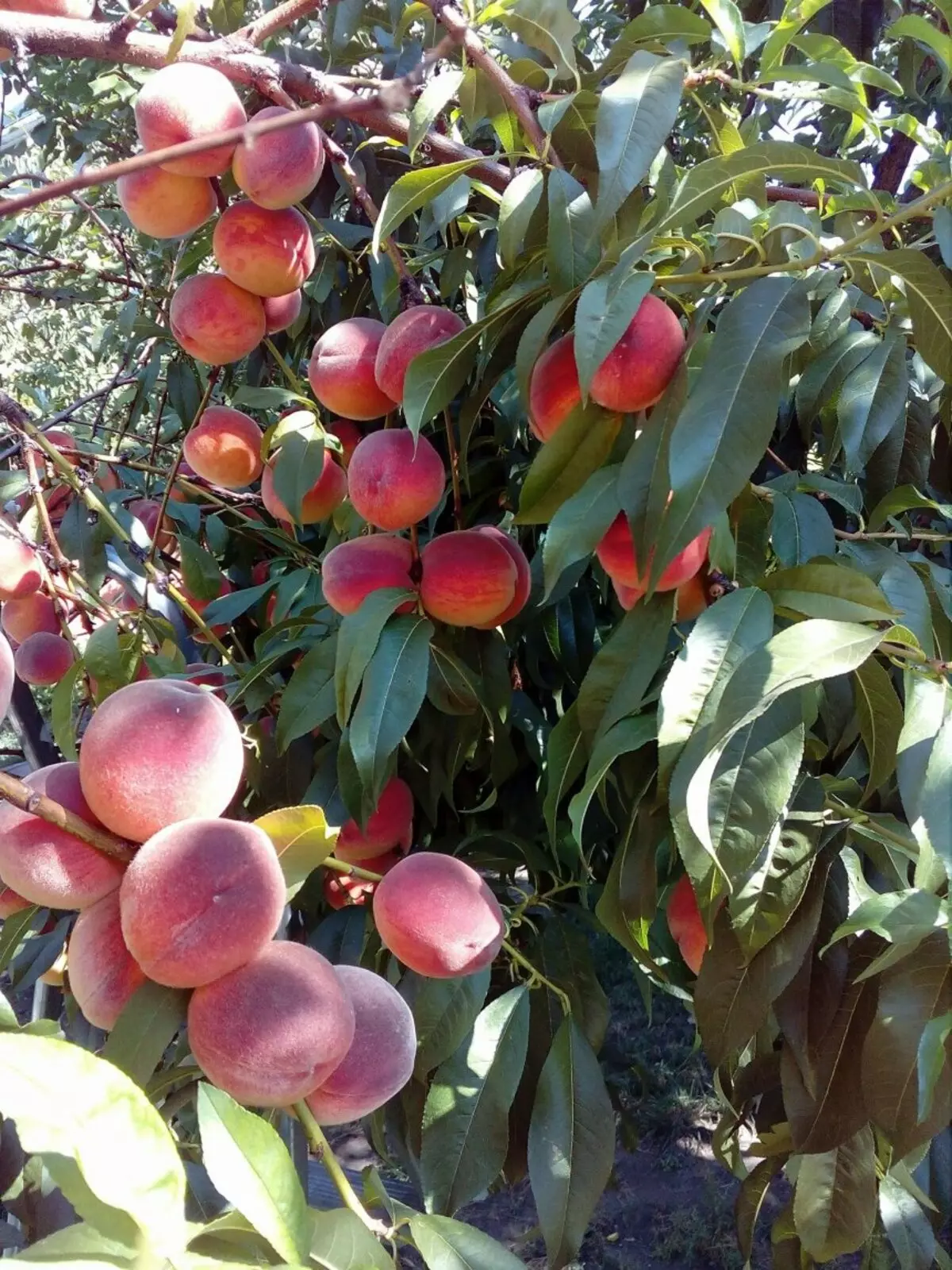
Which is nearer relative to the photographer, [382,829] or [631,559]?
[631,559]

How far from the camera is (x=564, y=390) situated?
2.47 ft

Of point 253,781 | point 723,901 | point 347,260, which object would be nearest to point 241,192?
point 347,260

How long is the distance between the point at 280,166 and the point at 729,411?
0.54 meters

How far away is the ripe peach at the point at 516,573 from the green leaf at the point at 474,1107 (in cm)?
36

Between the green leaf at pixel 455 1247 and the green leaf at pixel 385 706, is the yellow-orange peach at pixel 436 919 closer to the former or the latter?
the green leaf at pixel 385 706

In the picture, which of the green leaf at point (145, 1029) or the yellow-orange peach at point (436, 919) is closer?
the green leaf at point (145, 1029)

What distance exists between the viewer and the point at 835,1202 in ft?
2.84

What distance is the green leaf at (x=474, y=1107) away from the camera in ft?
2.73

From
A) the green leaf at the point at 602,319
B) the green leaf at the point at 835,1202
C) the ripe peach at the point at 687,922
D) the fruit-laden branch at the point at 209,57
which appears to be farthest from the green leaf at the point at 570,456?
the green leaf at the point at 835,1202

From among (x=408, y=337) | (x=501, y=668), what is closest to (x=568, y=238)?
(x=408, y=337)

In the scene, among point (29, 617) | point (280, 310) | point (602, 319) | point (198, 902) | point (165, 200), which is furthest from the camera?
point (29, 617)

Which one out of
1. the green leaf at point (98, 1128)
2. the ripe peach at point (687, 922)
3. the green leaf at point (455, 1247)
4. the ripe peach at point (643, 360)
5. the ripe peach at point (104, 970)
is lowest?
the ripe peach at point (687, 922)

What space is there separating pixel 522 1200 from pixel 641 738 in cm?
202

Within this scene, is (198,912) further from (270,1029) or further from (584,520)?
(584,520)
